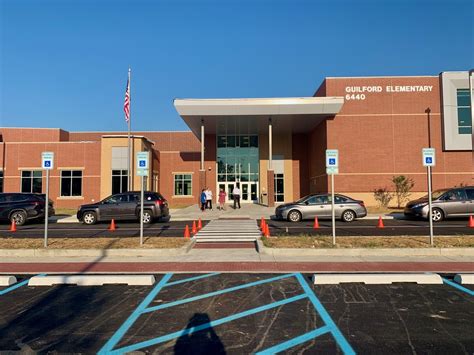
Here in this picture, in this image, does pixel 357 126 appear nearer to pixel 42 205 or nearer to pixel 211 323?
pixel 42 205

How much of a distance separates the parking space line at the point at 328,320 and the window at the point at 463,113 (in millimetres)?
27849

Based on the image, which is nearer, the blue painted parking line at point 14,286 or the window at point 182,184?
the blue painted parking line at point 14,286

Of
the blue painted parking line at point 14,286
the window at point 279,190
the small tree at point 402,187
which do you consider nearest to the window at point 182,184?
the window at point 279,190

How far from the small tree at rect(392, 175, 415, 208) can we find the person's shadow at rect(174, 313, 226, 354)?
2662 cm

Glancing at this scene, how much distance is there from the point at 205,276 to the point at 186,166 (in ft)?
110

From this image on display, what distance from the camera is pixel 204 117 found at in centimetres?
2931

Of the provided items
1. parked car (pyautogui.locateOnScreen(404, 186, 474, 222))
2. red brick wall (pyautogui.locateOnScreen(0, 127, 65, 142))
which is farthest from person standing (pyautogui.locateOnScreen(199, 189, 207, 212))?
red brick wall (pyautogui.locateOnScreen(0, 127, 65, 142))

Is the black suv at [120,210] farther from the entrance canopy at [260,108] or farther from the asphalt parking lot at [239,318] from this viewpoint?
the entrance canopy at [260,108]

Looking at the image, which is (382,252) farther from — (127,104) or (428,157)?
(127,104)

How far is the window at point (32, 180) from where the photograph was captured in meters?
34.6

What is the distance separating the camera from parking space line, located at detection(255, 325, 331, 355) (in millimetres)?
3895

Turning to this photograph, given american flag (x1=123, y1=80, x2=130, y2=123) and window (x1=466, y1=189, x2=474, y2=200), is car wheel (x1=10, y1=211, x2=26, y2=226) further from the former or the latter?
window (x1=466, y1=189, x2=474, y2=200)

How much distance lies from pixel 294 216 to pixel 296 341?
13709 millimetres

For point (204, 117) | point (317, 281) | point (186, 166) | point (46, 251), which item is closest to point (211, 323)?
point (317, 281)
